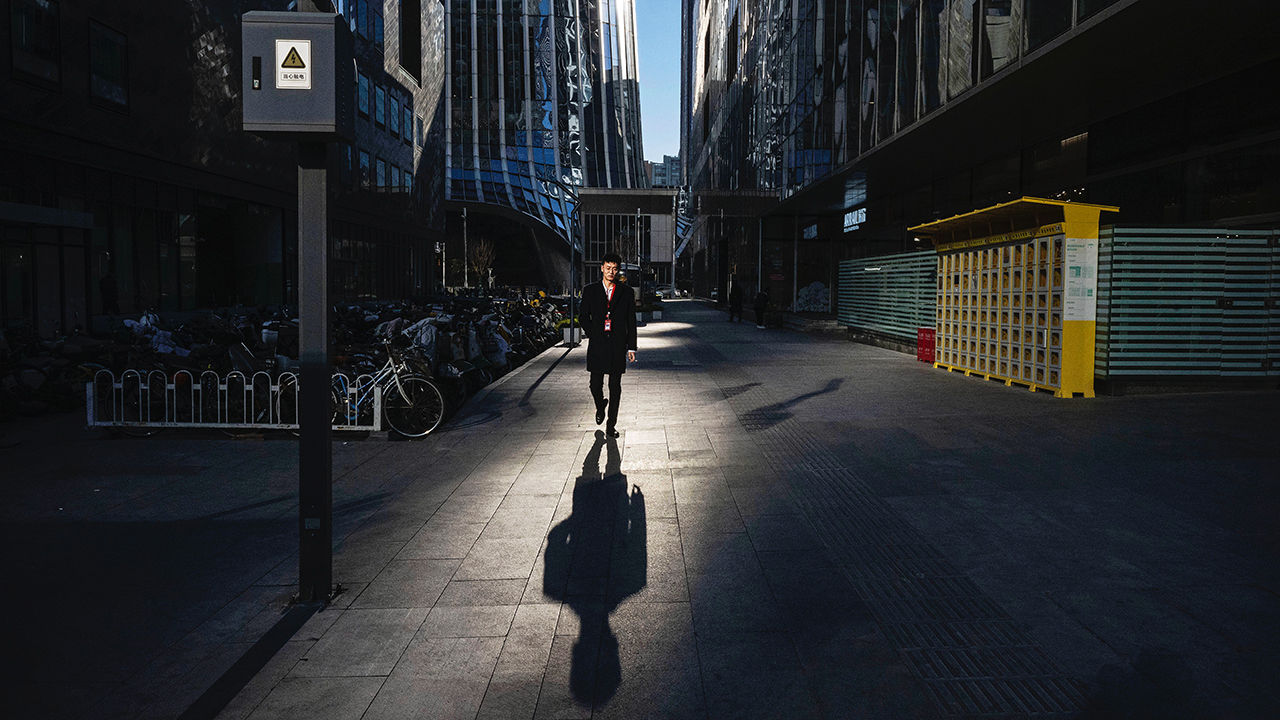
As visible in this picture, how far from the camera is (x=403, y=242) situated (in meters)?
45.3

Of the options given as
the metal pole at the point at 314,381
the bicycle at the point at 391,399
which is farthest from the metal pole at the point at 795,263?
the metal pole at the point at 314,381

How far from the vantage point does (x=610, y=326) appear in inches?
380

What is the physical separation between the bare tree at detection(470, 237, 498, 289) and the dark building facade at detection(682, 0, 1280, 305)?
47.7m

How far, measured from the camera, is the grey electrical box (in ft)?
13.5

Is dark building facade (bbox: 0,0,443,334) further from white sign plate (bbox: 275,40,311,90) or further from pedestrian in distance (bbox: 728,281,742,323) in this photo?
pedestrian in distance (bbox: 728,281,742,323)

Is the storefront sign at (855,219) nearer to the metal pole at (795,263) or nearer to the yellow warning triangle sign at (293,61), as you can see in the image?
the metal pole at (795,263)

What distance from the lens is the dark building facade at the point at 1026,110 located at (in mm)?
12844

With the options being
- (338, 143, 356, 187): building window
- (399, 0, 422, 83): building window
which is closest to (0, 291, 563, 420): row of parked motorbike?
(338, 143, 356, 187): building window

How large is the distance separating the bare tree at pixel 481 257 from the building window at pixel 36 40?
197 feet

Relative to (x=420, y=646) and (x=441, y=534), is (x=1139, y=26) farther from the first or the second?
(x=420, y=646)

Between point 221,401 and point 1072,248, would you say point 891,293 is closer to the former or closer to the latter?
point 1072,248

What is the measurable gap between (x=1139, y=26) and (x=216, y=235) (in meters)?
25.4

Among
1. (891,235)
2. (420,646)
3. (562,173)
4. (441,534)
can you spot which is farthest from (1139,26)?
(562,173)

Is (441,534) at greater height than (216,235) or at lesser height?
lesser
